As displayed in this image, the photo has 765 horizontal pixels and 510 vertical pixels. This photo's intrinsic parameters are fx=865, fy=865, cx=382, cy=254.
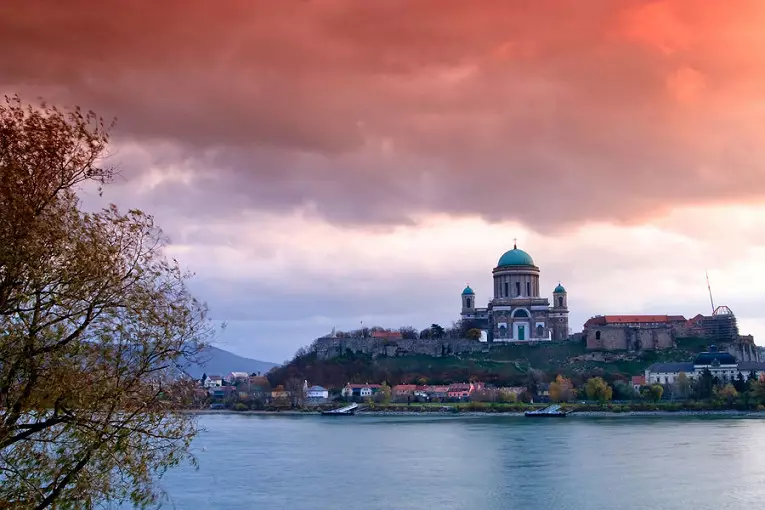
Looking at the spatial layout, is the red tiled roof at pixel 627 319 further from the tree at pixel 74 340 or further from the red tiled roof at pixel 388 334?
the tree at pixel 74 340

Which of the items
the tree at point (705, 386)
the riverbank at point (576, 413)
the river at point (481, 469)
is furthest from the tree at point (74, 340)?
the tree at point (705, 386)

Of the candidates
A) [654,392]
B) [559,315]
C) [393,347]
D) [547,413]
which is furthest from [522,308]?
[547,413]

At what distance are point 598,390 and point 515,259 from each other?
2008cm

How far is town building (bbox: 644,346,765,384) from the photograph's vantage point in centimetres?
6631

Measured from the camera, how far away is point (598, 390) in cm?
6228

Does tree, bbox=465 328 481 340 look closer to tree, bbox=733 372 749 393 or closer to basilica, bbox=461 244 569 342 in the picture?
basilica, bbox=461 244 569 342

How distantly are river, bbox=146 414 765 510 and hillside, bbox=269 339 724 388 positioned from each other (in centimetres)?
2495

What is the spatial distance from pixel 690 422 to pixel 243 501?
117 feet

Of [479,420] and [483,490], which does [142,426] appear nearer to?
[483,490]

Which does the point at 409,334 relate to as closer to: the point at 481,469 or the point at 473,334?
the point at 473,334

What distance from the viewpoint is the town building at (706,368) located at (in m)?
66.3

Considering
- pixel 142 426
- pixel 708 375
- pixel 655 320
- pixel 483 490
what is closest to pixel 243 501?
pixel 483 490

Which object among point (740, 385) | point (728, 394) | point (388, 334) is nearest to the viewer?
point (728, 394)

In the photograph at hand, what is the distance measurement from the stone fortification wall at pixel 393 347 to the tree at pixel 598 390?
48.5ft
